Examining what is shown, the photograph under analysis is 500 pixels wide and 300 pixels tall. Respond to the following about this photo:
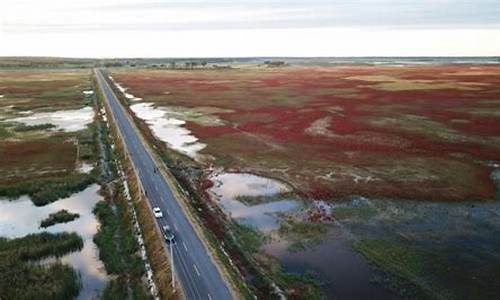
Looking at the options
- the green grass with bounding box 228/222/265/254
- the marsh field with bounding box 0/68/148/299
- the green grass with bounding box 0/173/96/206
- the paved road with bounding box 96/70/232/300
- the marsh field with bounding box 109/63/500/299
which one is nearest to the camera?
the paved road with bounding box 96/70/232/300

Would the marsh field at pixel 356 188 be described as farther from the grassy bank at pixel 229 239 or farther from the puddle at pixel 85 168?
the puddle at pixel 85 168

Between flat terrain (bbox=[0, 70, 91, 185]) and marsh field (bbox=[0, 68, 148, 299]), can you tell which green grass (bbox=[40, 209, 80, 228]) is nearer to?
marsh field (bbox=[0, 68, 148, 299])

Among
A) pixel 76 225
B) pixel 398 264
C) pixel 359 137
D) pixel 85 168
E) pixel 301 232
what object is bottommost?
pixel 76 225

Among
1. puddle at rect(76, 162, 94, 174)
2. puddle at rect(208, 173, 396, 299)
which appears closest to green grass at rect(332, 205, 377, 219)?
puddle at rect(208, 173, 396, 299)

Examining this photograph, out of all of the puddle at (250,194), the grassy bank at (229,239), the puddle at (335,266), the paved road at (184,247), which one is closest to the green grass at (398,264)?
the puddle at (335,266)

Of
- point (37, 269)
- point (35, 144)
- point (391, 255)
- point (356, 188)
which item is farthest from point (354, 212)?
point (35, 144)

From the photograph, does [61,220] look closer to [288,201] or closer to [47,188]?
[47,188]

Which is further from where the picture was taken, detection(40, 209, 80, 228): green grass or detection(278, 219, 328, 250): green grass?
detection(40, 209, 80, 228): green grass
